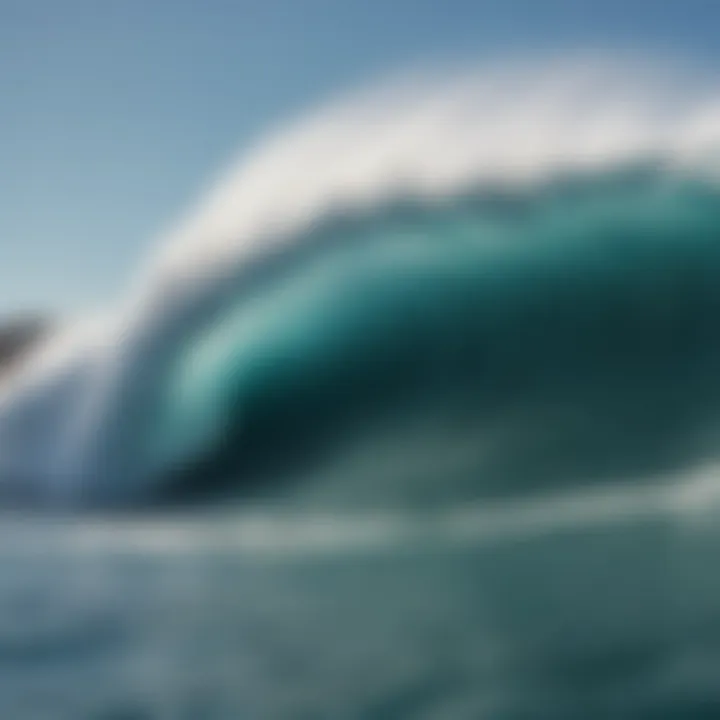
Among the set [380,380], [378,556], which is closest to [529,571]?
[378,556]

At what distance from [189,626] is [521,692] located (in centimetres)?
177

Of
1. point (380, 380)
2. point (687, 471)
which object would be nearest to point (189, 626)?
point (380, 380)

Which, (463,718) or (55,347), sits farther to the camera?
→ (55,347)

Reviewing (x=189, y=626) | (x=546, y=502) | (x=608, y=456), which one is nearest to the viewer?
(x=189, y=626)

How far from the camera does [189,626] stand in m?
4.18

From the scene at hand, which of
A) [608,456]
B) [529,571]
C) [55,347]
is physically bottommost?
[529,571]

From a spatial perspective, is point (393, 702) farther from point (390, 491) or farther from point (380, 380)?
point (380, 380)

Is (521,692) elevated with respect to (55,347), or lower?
lower

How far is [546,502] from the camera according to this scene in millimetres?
6426

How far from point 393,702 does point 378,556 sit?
2322mm

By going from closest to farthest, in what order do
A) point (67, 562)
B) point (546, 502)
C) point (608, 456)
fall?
point (67, 562)
point (546, 502)
point (608, 456)

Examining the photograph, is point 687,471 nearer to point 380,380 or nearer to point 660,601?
point 380,380

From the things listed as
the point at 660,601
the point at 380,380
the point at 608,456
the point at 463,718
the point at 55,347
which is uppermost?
the point at 55,347

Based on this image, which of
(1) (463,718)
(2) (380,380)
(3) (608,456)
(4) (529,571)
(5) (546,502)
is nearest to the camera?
(1) (463,718)
